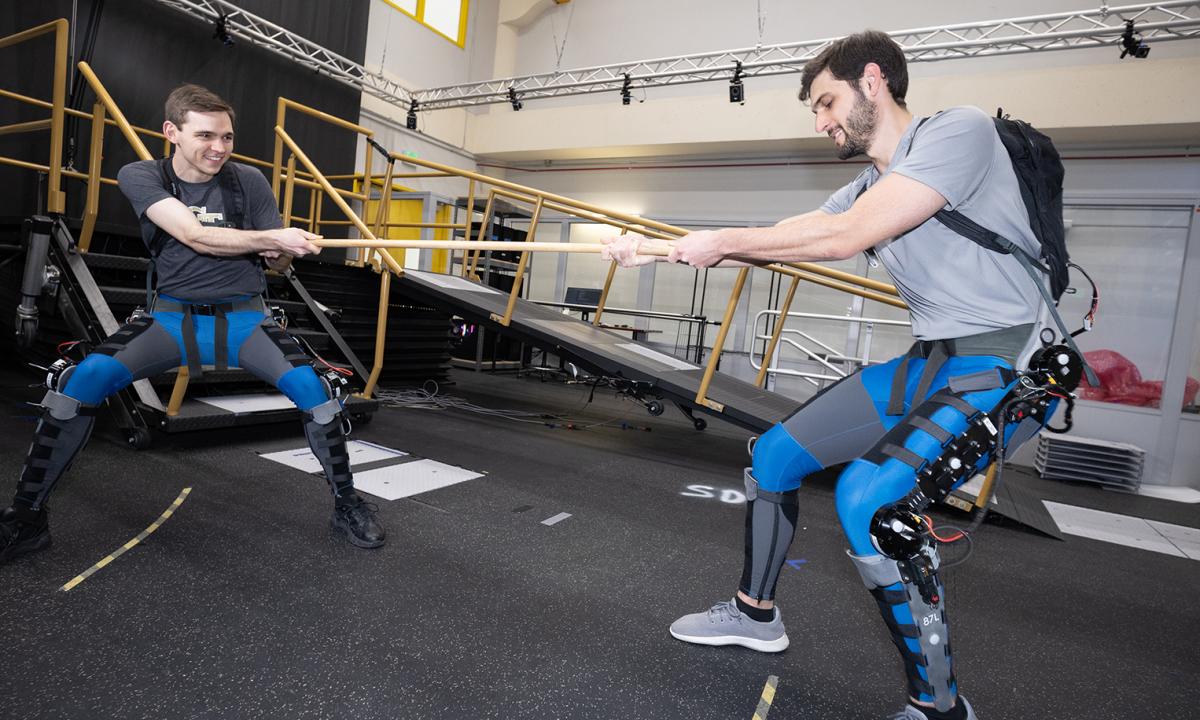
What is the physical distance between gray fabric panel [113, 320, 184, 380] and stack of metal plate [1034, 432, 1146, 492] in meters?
6.99

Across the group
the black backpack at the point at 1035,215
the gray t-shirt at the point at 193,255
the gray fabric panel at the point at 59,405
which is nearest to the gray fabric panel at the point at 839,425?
the black backpack at the point at 1035,215

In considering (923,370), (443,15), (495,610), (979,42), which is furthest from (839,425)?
(443,15)

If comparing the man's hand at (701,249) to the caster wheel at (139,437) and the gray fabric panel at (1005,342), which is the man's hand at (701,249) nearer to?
the gray fabric panel at (1005,342)

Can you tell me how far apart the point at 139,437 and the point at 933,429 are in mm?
3758

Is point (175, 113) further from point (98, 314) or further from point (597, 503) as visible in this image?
point (597, 503)

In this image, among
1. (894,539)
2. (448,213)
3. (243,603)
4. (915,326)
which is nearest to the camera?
(894,539)

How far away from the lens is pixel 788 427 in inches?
71.6

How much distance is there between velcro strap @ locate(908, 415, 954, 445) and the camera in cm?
141

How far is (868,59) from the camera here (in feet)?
5.15

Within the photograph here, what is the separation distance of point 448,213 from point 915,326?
11290 millimetres

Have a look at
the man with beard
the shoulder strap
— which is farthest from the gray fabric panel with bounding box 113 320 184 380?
the man with beard

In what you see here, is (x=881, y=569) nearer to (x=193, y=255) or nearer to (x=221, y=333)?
(x=221, y=333)

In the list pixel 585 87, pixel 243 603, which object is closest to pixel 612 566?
pixel 243 603

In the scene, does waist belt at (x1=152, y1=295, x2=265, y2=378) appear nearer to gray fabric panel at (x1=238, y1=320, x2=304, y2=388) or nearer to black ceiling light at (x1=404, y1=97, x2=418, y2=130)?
gray fabric panel at (x1=238, y1=320, x2=304, y2=388)
